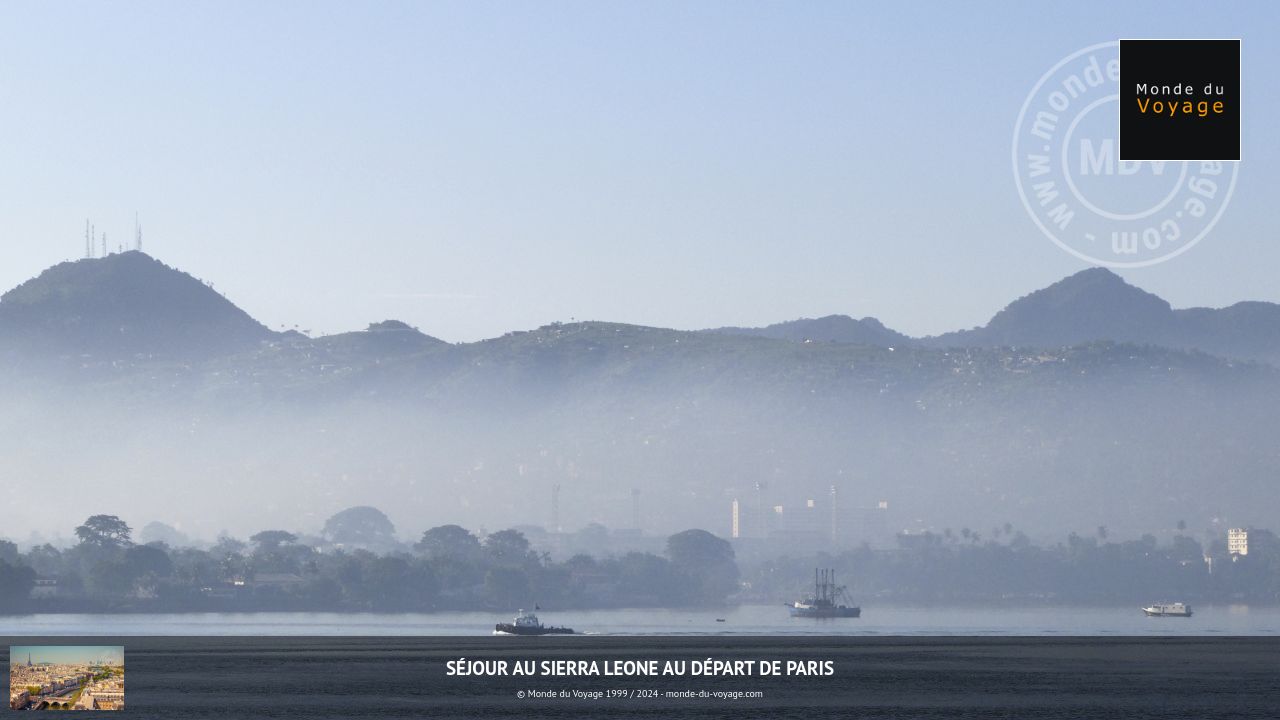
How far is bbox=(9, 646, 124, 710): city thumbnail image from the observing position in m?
126

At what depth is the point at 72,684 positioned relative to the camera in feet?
495

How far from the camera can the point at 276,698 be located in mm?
178500

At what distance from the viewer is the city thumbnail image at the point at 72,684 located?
125812 mm

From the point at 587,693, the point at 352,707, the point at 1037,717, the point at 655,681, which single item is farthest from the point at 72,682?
the point at 1037,717

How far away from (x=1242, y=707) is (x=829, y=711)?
39.6 metres

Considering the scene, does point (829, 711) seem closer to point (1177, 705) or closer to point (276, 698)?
point (1177, 705)

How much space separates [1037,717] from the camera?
159750 millimetres

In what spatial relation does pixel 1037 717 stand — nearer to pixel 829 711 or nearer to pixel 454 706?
pixel 829 711

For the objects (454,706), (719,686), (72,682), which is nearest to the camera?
(72,682)

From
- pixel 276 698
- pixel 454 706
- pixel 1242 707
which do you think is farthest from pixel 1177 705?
pixel 276 698

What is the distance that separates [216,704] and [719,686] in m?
52.9

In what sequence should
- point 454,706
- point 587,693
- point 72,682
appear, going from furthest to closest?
point 587,693 → point 454,706 → point 72,682

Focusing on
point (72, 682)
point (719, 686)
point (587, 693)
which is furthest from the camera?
point (719, 686)

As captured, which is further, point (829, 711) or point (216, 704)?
point (216, 704)
